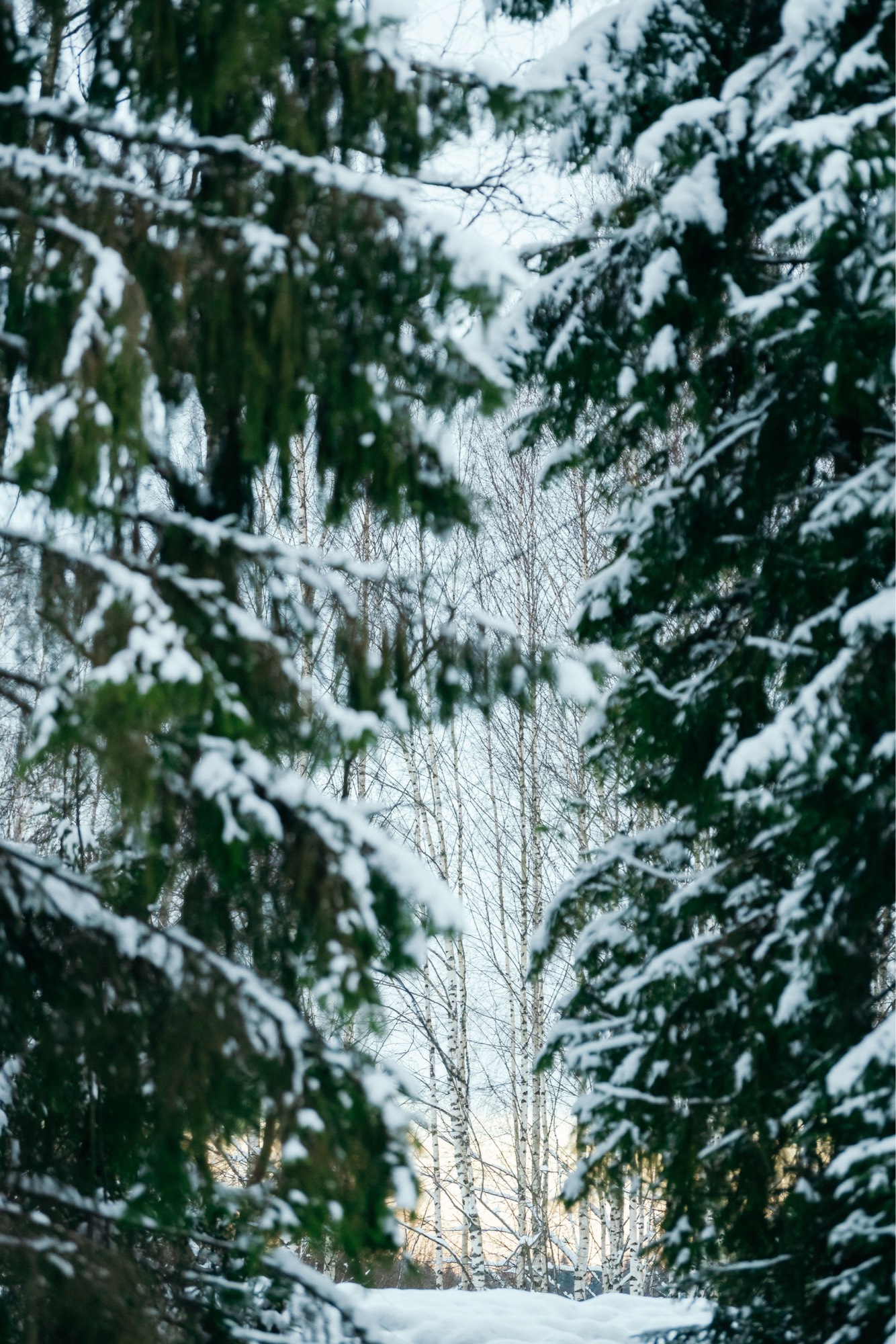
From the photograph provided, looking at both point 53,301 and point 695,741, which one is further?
point 695,741

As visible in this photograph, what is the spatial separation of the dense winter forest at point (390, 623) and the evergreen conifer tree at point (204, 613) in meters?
0.01

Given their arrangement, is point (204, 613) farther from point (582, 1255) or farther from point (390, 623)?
point (582, 1255)

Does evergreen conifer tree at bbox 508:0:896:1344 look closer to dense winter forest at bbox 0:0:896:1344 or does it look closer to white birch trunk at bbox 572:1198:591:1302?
dense winter forest at bbox 0:0:896:1344

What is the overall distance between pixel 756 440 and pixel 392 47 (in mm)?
2001

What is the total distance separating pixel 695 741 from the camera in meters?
4.63

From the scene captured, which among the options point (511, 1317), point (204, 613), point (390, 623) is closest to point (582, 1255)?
point (511, 1317)

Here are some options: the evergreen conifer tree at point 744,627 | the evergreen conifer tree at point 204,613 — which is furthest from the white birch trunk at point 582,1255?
the evergreen conifer tree at point 204,613

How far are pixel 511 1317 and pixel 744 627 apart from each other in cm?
424

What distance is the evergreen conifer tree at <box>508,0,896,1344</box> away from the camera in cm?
371

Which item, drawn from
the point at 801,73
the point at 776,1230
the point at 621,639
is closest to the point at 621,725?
the point at 621,639

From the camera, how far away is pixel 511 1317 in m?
6.71

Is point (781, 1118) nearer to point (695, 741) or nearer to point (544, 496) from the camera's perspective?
point (695, 741)

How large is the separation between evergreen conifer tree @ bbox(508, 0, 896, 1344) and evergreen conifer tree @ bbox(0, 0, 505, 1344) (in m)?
0.91

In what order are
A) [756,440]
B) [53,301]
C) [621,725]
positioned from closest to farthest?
[53,301] < [756,440] < [621,725]
